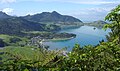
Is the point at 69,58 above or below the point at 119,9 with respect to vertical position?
below

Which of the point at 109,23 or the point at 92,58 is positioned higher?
the point at 109,23

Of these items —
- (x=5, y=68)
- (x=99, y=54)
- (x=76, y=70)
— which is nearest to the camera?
(x=5, y=68)

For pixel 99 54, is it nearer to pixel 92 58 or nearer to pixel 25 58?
pixel 92 58

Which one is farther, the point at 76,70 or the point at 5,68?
the point at 76,70

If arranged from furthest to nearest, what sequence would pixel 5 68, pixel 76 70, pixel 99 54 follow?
pixel 99 54
pixel 76 70
pixel 5 68

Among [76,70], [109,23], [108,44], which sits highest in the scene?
[109,23]

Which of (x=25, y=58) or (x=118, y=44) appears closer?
(x=25, y=58)

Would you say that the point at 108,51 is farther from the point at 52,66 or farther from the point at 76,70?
the point at 52,66

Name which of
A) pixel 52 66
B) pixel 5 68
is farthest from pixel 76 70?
pixel 5 68

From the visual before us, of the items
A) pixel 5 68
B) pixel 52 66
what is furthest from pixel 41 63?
pixel 5 68
